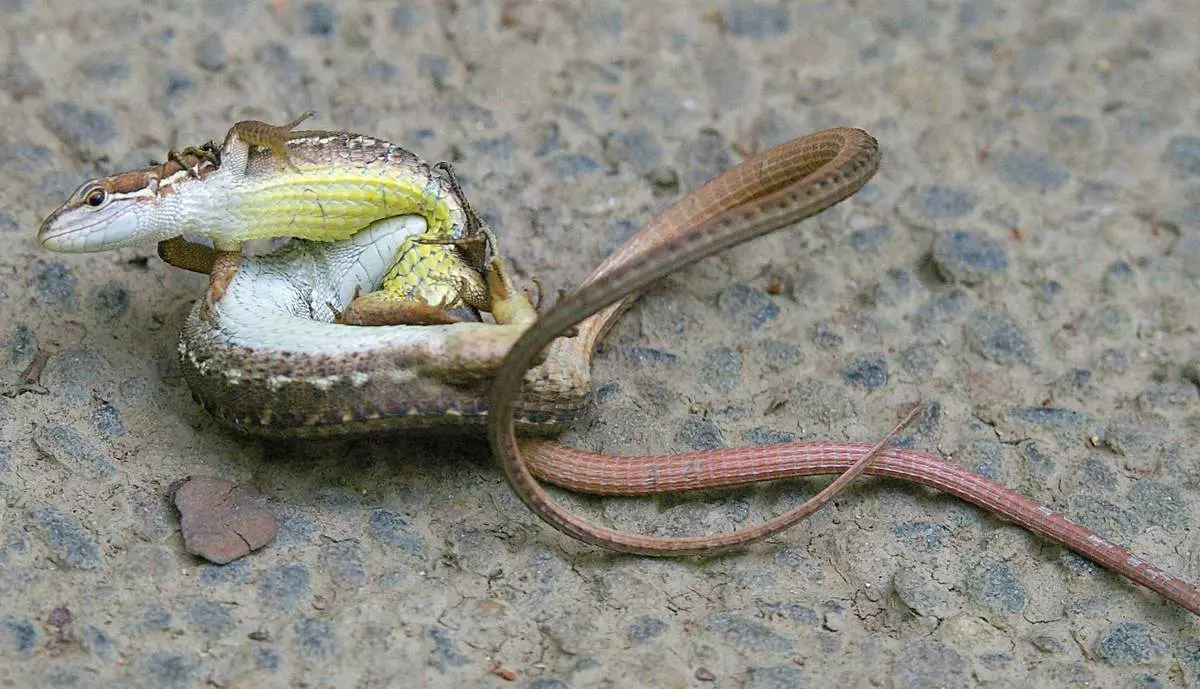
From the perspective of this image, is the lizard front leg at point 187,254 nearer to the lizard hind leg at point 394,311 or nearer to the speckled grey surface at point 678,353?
the speckled grey surface at point 678,353

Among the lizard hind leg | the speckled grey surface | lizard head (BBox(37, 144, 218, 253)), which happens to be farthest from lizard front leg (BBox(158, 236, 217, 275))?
the lizard hind leg

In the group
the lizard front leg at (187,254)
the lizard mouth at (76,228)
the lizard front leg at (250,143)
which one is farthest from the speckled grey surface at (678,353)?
the lizard front leg at (250,143)

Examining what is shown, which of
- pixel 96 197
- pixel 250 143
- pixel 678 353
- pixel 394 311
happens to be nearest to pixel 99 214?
pixel 96 197

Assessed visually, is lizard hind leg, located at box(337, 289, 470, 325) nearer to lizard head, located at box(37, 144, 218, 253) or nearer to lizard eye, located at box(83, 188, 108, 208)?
lizard head, located at box(37, 144, 218, 253)

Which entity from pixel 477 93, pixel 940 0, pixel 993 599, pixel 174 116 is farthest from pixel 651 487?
pixel 940 0

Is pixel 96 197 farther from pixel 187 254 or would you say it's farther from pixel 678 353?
pixel 678 353

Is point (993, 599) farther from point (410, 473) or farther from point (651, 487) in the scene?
point (410, 473)
